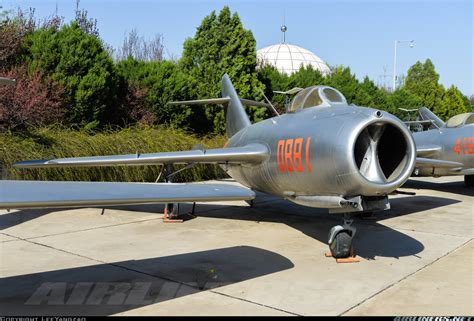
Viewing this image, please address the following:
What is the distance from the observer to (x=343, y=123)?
5543 mm

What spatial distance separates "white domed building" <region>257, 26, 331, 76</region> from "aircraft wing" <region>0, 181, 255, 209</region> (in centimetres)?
5737

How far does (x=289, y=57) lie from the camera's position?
6216 cm

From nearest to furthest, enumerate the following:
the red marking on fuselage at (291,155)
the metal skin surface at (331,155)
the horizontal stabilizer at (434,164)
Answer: the metal skin surface at (331,155) → the red marking on fuselage at (291,155) → the horizontal stabilizer at (434,164)

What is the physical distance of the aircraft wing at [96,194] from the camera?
8.56 feet

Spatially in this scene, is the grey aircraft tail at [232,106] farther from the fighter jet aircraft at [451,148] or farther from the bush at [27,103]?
the bush at [27,103]

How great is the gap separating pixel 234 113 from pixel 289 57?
2116 inches

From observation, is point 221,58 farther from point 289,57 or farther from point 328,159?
point 289,57

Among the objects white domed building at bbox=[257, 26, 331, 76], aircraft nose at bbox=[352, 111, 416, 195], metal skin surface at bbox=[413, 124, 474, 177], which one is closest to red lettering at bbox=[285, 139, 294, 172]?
aircraft nose at bbox=[352, 111, 416, 195]

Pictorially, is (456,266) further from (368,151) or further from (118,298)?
(118,298)

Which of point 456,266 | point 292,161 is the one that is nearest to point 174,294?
point 292,161

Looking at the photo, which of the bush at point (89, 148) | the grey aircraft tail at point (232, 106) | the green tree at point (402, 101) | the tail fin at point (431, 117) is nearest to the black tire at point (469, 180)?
the tail fin at point (431, 117)

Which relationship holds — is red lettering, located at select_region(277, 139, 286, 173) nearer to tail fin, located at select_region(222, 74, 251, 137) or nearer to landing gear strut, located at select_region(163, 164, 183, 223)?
landing gear strut, located at select_region(163, 164, 183, 223)

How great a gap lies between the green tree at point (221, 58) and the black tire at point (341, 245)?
14.2m

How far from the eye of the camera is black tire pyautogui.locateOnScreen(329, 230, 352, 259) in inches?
228
